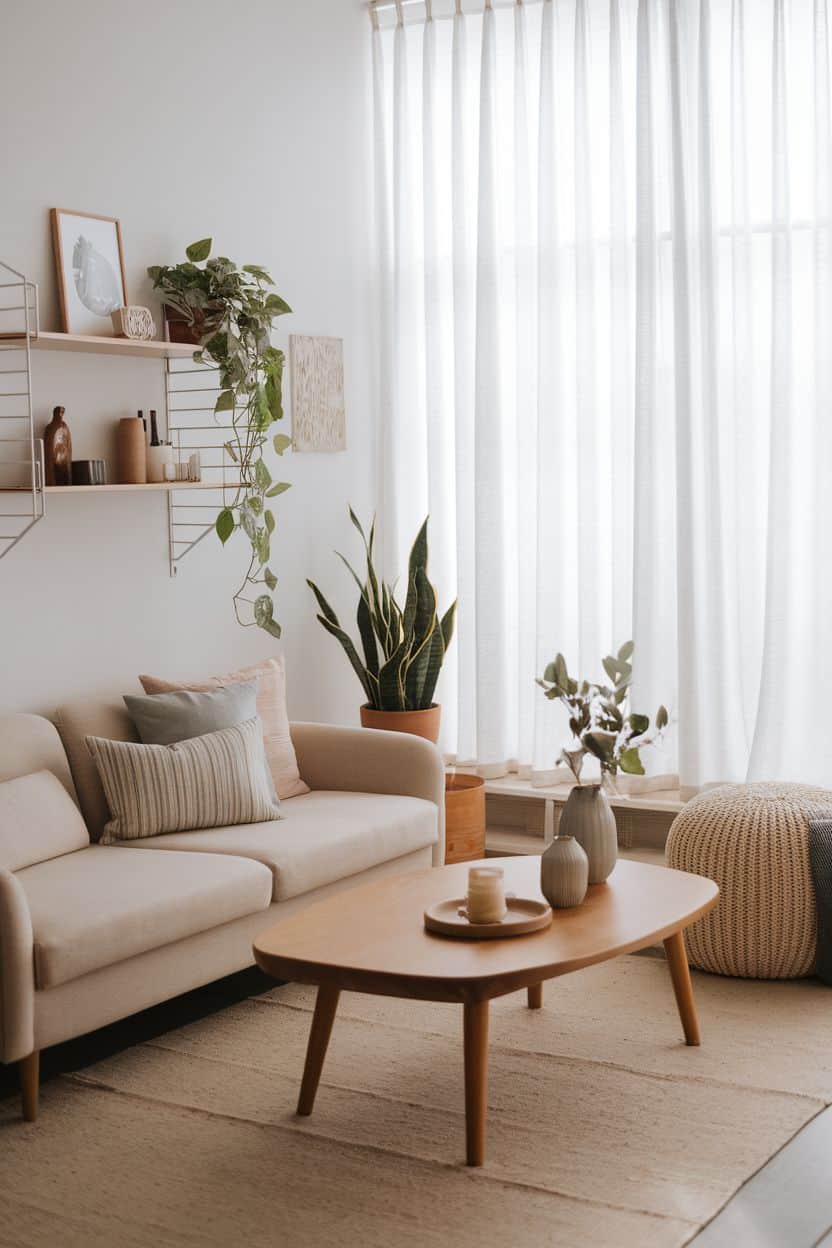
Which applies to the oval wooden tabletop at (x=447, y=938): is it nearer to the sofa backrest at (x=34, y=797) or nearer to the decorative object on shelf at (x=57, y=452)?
the sofa backrest at (x=34, y=797)

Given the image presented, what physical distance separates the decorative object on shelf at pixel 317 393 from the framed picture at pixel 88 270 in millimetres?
988

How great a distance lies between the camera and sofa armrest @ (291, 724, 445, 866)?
14.4ft

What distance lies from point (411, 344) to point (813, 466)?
1.65 meters

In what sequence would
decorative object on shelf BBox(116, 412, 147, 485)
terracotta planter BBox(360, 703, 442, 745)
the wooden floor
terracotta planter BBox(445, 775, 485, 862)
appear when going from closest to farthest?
1. the wooden floor
2. decorative object on shelf BBox(116, 412, 147, 485)
3. terracotta planter BBox(445, 775, 485, 862)
4. terracotta planter BBox(360, 703, 442, 745)

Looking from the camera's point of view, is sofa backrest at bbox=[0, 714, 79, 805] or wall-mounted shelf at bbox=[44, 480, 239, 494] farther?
wall-mounted shelf at bbox=[44, 480, 239, 494]

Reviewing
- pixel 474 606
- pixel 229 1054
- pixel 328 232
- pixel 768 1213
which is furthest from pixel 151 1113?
pixel 328 232

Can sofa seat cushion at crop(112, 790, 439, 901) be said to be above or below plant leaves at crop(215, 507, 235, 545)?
below

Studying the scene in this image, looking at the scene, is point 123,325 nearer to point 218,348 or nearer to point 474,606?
point 218,348

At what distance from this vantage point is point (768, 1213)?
2.60 metres

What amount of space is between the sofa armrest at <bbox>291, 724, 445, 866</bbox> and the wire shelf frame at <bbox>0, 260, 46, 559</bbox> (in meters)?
1.12

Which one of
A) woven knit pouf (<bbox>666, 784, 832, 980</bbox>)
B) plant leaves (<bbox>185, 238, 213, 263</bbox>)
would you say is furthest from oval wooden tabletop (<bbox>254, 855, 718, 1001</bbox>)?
plant leaves (<bbox>185, 238, 213, 263</bbox>)

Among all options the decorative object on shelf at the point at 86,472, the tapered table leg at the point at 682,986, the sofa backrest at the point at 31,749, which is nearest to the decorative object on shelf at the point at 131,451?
the decorative object on shelf at the point at 86,472

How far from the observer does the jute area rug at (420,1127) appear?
2613mm

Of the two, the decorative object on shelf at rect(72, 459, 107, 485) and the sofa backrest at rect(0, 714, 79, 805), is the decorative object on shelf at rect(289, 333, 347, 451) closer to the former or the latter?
the decorative object on shelf at rect(72, 459, 107, 485)
